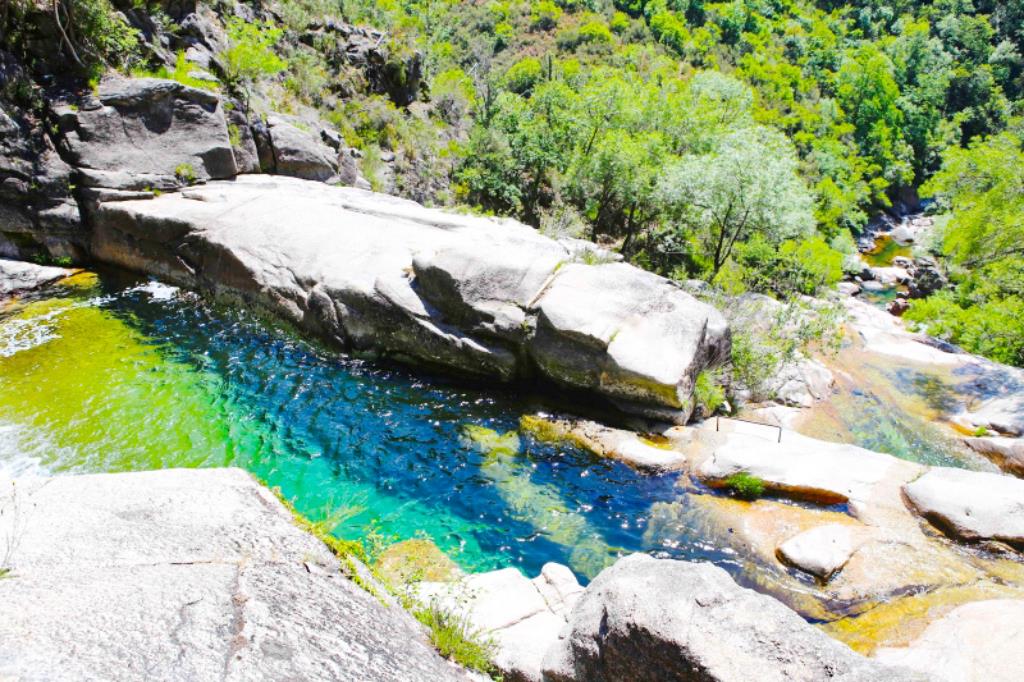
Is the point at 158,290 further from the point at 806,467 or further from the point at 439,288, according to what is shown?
the point at 806,467

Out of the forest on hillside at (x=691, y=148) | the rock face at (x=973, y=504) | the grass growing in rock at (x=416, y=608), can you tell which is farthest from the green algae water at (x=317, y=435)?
the forest on hillside at (x=691, y=148)

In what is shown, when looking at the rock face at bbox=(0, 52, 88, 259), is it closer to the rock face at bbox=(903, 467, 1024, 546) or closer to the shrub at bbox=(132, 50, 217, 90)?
the shrub at bbox=(132, 50, 217, 90)

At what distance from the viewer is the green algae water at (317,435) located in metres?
9.29

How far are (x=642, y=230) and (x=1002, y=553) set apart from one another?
24190 millimetres

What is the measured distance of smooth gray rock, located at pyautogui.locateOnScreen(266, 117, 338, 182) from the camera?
72.5 ft

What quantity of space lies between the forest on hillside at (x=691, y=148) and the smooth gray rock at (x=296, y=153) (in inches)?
69.5

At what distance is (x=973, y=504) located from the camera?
9.52m

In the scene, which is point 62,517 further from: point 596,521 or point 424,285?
point 424,285

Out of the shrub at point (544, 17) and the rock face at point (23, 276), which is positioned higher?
the shrub at point (544, 17)

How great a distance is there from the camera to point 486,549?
8961mm

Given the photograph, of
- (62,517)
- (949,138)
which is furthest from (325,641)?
(949,138)

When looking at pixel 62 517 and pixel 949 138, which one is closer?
pixel 62 517

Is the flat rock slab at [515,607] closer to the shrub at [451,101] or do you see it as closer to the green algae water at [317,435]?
the green algae water at [317,435]

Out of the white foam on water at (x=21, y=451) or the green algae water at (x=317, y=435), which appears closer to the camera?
the white foam on water at (x=21, y=451)
